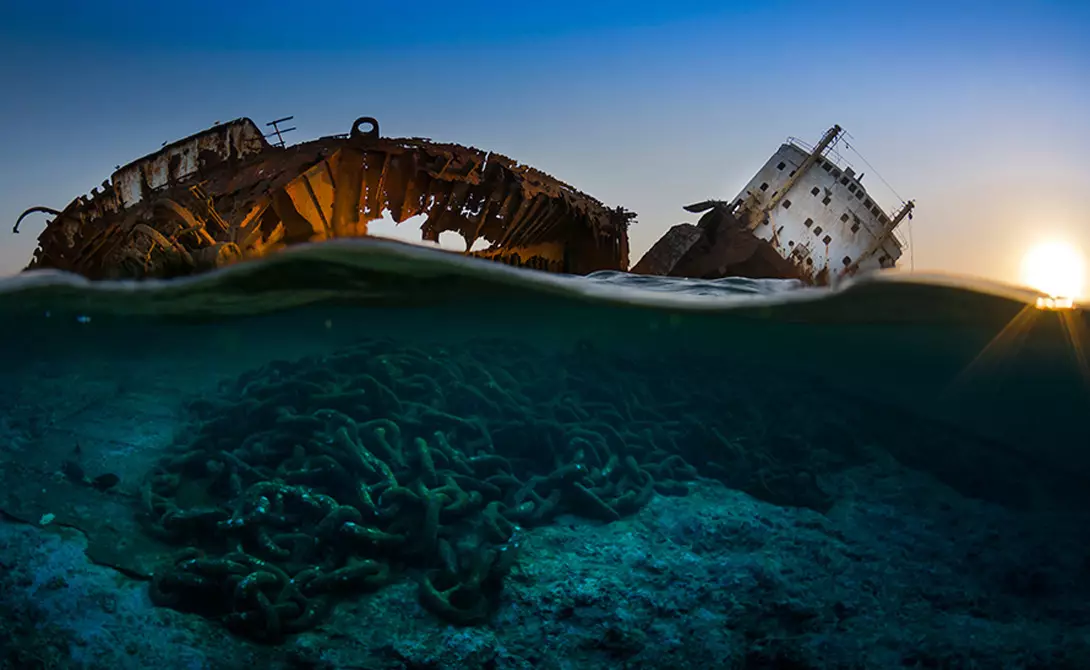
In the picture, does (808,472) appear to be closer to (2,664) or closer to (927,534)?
(927,534)

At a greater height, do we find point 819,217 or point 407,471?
point 819,217

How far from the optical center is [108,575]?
4.39 metres

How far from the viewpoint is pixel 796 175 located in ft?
101

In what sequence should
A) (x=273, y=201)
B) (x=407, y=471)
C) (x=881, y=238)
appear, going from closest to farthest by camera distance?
(x=407, y=471), (x=273, y=201), (x=881, y=238)

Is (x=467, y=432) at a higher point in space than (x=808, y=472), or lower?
higher

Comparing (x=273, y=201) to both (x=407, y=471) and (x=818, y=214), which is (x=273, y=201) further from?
(x=818, y=214)

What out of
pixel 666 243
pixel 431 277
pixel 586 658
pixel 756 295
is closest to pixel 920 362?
pixel 666 243

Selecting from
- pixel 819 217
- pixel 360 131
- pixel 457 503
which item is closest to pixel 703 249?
pixel 360 131

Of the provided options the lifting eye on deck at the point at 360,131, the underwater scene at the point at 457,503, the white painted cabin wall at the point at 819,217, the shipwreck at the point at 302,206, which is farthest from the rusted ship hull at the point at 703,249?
the white painted cabin wall at the point at 819,217

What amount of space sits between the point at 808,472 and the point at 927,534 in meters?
1.25

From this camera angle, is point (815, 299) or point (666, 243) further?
point (666, 243)

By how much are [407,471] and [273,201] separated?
217 inches

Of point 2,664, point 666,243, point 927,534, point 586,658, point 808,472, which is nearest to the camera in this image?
point 2,664

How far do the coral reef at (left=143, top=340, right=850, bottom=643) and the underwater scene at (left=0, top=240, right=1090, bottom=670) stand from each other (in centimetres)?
3
